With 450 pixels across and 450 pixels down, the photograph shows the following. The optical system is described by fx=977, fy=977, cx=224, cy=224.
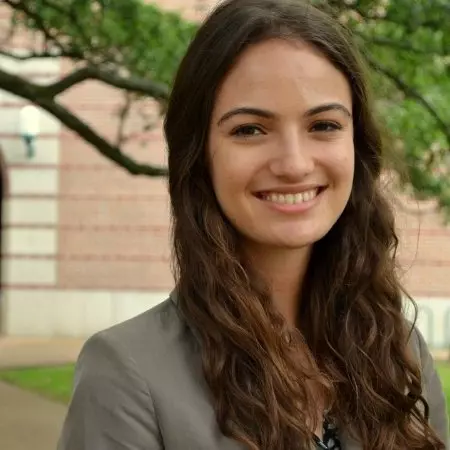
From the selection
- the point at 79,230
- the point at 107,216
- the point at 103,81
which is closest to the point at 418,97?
the point at 103,81

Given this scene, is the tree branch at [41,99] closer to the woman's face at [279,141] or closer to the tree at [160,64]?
the tree at [160,64]

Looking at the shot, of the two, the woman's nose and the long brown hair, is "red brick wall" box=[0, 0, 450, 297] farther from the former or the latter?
the woman's nose

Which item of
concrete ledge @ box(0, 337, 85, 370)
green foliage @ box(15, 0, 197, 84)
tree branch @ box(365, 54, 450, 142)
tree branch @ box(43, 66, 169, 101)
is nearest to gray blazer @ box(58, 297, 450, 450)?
tree branch @ box(365, 54, 450, 142)

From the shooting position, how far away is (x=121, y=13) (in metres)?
7.94

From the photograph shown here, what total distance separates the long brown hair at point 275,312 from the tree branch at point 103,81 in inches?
224

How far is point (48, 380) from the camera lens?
10.8m

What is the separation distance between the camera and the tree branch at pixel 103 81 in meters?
7.68

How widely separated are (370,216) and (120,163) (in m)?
6.33

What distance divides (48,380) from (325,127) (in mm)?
9390

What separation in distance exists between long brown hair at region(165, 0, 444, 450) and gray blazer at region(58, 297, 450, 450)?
38 millimetres

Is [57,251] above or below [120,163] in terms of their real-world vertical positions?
below

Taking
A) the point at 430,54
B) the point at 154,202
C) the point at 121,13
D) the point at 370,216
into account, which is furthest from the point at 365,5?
the point at 154,202

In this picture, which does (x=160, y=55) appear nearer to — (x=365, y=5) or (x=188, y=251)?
(x=365, y=5)

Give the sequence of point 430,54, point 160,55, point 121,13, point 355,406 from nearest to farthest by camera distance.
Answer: point 355,406
point 430,54
point 121,13
point 160,55
